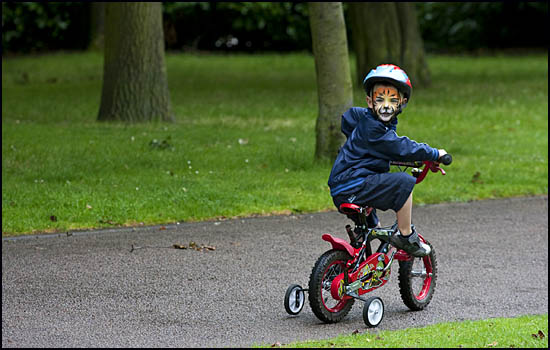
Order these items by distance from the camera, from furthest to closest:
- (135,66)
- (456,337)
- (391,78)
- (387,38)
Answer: (387,38), (135,66), (391,78), (456,337)

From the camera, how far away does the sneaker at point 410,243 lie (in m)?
5.54

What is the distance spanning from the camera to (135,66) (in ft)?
46.4

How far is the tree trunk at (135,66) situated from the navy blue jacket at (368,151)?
9207 mm

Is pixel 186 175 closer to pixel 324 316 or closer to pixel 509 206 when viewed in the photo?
pixel 509 206

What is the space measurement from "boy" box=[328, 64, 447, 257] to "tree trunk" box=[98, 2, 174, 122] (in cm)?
926

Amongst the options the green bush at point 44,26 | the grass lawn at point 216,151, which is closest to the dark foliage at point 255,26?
the green bush at point 44,26

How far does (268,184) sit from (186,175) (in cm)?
103

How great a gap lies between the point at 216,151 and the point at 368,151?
261 inches

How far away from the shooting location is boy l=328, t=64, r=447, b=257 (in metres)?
5.18

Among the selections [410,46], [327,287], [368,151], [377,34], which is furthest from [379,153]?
[410,46]

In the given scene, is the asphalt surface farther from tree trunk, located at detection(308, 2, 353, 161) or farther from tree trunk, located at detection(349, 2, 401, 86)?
tree trunk, located at detection(349, 2, 401, 86)

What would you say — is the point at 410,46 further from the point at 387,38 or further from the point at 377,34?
the point at 377,34

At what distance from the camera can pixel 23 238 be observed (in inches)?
299

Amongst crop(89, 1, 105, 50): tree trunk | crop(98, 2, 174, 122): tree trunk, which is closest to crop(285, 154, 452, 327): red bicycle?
crop(98, 2, 174, 122): tree trunk
